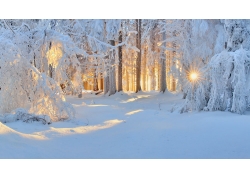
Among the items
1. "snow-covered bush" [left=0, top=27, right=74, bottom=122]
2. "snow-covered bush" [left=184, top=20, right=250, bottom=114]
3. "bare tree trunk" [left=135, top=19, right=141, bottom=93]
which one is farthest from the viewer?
"bare tree trunk" [left=135, top=19, right=141, bottom=93]

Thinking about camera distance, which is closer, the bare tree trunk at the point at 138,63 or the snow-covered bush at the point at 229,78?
the snow-covered bush at the point at 229,78

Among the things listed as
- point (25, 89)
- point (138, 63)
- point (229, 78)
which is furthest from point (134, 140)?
point (138, 63)

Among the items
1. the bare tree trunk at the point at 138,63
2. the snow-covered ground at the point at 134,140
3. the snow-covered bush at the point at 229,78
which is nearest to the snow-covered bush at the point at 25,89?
the snow-covered ground at the point at 134,140

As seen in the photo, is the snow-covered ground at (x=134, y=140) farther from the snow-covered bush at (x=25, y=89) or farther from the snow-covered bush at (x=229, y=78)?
the snow-covered bush at (x=229, y=78)

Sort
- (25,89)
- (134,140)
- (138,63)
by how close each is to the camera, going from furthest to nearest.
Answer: (138,63)
(25,89)
(134,140)

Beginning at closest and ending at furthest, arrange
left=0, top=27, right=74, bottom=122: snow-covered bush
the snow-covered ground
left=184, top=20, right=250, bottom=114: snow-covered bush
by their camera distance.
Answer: the snow-covered ground < left=0, top=27, right=74, bottom=122: snow-covered bush < left=184, top=20, right=250, bottom=114: snow-covered bush

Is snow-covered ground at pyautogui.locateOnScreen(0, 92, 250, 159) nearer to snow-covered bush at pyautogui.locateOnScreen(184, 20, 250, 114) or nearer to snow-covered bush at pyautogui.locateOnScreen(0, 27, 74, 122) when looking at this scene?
snow-covered bush at pyautogui.locateOnScreen(0, 27, 74, 122)

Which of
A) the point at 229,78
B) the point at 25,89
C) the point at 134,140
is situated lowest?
the point at 134,140

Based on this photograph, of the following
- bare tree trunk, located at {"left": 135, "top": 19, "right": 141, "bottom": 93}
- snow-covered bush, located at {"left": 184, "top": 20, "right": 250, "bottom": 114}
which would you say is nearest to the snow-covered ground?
snow-covered bush, located at {"left": 184, "top": 20, "right": 250, "bottom": 114}

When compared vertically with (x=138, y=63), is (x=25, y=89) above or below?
below

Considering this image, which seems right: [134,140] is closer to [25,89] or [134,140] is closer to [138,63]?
[25,89]

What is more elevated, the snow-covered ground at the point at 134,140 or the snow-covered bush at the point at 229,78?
the snow-covered bush at the point at 229,78

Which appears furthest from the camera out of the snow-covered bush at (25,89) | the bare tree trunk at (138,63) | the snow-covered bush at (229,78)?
the bare tree trunk at (138,63)

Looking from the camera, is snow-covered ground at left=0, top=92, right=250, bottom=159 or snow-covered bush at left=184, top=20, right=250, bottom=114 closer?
snow-covered ground at left=0, top=92, right=250, bottom=159
